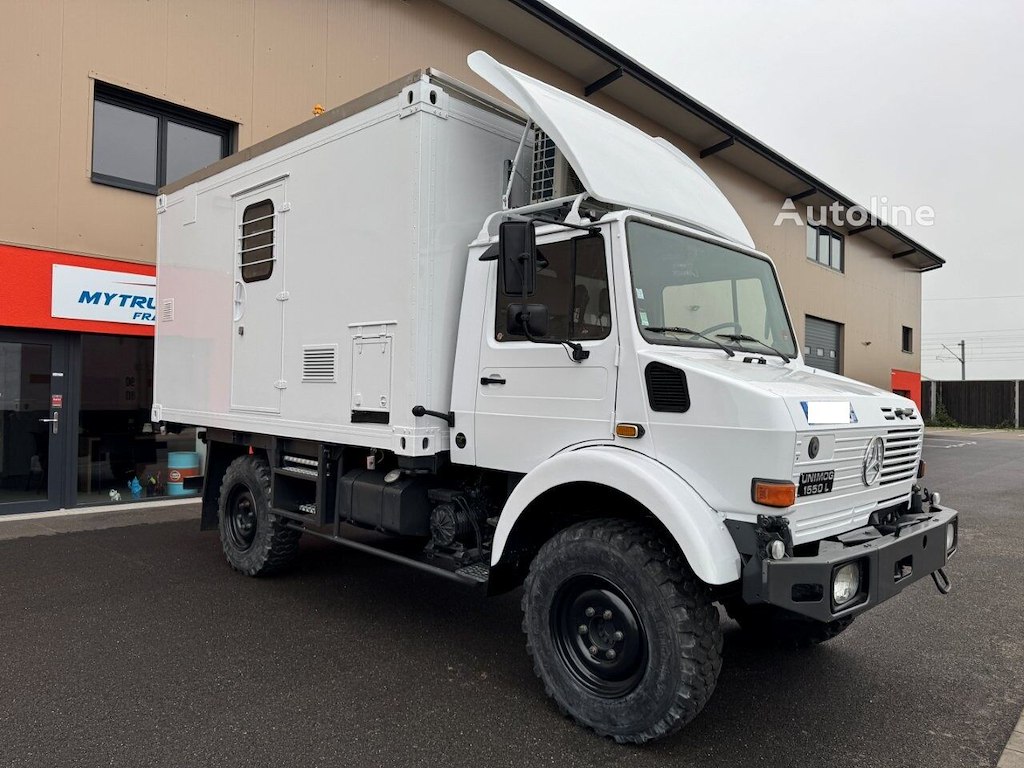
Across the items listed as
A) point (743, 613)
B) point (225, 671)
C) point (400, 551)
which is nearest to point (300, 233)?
point (400, 551)

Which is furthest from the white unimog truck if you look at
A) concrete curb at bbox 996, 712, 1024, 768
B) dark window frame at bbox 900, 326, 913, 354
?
dark window frame at bbox 900, 326, 913, 354

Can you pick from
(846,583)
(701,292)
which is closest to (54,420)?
(701,292)

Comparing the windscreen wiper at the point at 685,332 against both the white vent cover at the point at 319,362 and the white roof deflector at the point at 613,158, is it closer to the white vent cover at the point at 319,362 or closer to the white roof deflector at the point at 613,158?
the white roof deflector at the point at 613,158

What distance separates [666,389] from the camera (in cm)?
342

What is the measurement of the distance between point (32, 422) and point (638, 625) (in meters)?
8.41

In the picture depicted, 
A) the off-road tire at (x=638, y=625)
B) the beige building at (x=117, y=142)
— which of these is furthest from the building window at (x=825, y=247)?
the off-road tire at (x=638, y=625)

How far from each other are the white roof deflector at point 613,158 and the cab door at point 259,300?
2.15m

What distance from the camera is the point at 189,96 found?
31.4 feet

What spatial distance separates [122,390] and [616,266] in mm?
8169

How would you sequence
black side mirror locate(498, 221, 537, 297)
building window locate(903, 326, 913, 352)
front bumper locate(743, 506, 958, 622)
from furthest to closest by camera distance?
building window locate(903, 326, 913, 352)
black side mirror locate(498, 221, 537, 297)
front bumper locate(743, 506, 958, 622)

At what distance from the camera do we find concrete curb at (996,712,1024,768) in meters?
3.32

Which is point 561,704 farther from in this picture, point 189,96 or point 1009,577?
point 189,96

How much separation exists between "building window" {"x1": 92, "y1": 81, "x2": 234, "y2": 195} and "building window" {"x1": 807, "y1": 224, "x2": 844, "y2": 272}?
18259mm

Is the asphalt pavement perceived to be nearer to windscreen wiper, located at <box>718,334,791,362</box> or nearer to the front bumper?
the front bumper
